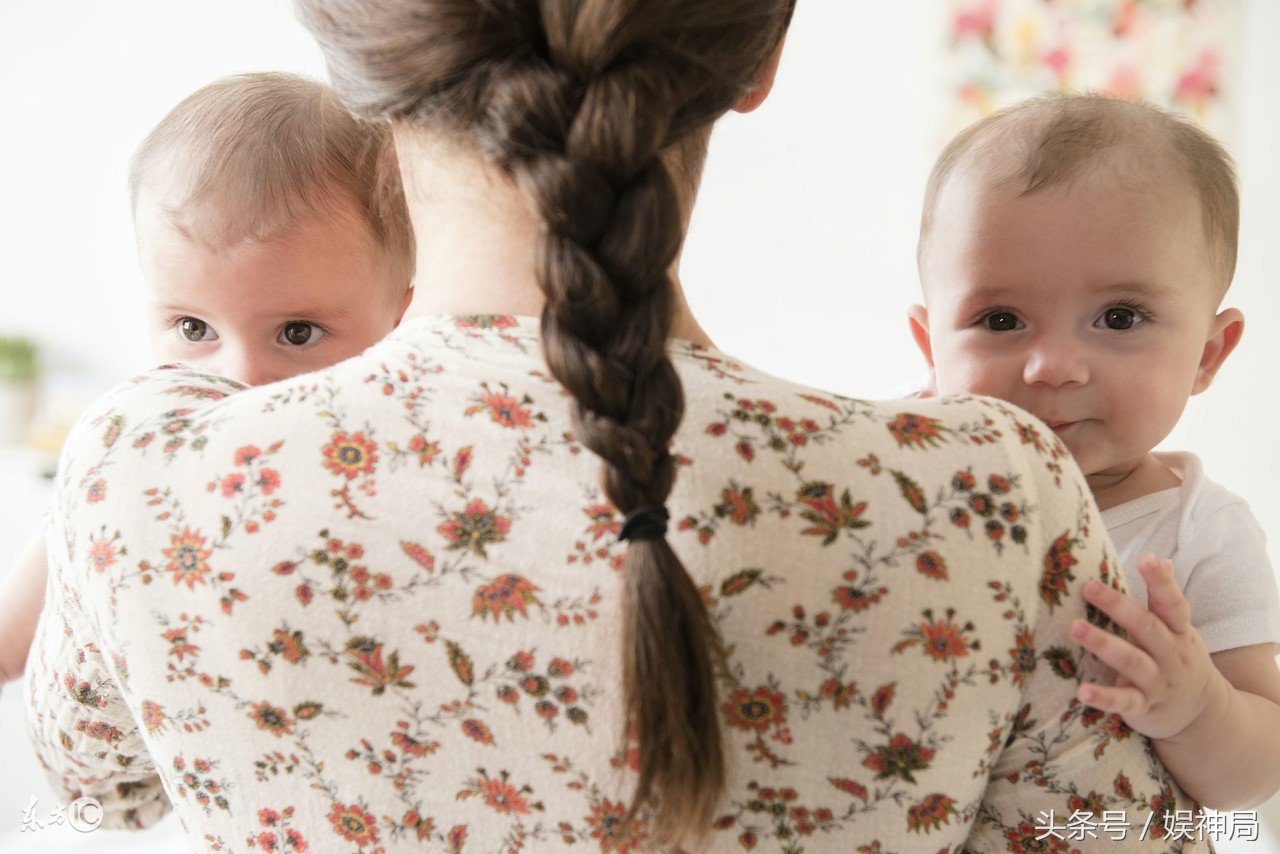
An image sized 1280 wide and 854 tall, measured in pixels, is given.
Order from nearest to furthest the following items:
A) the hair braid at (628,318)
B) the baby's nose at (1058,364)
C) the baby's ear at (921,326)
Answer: the hair braid at (628,318)
the baby's nose at (1058,364)
the baby's ear at (921,326)

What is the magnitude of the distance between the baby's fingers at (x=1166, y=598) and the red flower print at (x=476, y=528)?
1.56 feet

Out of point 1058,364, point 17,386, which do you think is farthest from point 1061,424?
point 17,386

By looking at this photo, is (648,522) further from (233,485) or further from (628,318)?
(233,485)

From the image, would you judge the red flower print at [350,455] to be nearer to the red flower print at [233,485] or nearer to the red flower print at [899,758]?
the red flower print at [233,485]

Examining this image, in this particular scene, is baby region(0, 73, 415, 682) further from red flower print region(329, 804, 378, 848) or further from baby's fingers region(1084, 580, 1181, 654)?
baby's fingers region(1084, 580, 1181, 654)

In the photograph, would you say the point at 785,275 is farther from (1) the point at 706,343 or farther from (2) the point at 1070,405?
(1) the point at 706,343

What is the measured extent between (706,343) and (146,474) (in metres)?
0.36

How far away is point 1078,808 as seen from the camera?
71 cm

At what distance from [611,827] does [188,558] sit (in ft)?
0.99

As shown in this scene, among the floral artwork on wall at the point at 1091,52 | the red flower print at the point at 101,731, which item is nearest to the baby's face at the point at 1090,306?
the red flower print at the point at 101,731

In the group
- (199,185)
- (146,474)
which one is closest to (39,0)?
(199,185)

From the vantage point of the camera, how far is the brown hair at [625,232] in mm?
618

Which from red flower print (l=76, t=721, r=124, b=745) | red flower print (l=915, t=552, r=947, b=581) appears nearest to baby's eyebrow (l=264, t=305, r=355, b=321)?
red flower print (l=76, t=721, r=124, b=745)

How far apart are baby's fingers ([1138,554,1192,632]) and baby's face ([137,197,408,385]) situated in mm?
909
